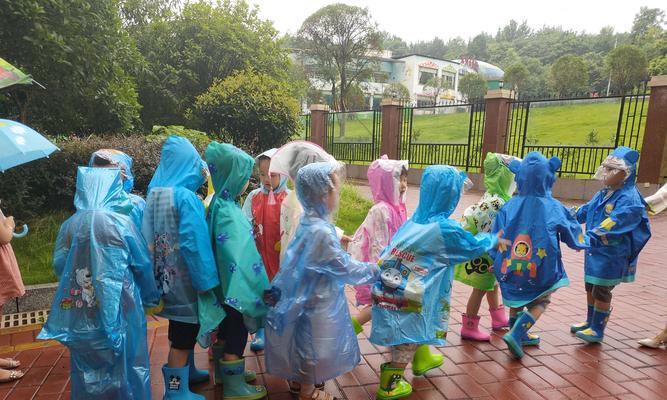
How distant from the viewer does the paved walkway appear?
9.51 feet

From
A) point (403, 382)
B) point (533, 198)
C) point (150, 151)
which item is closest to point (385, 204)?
point (533, 198)

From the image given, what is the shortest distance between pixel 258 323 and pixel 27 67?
5.14 meters

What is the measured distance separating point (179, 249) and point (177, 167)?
0.49 metres

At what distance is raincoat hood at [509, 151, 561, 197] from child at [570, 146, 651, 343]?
57 centimetres

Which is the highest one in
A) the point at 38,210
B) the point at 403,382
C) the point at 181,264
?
the point at 181,264

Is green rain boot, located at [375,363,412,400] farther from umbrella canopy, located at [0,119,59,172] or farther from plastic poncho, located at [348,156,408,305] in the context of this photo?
umbrella canopy, located at [0,119,59,172]

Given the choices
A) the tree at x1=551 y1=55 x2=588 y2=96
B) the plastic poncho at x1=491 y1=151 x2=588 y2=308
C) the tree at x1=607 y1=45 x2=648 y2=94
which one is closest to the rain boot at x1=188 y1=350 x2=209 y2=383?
the plastic poncho at x1=491 y1=151 x2=588 y2=308

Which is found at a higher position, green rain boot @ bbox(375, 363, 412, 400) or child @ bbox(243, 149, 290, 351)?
child @ bbox(243, 149, 290, 351)

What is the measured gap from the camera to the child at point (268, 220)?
341cm

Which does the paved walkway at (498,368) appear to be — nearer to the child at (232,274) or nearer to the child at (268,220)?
the child at (232,274)

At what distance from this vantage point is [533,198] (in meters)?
3.34

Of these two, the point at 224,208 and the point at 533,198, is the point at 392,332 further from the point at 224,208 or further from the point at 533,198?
the point at 533,198

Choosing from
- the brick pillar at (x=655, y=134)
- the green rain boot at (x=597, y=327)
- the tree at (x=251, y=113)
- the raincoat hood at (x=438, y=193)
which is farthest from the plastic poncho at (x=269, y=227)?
the brick pillar at (x=655, y=134)

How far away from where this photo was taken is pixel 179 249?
2.53 meters
